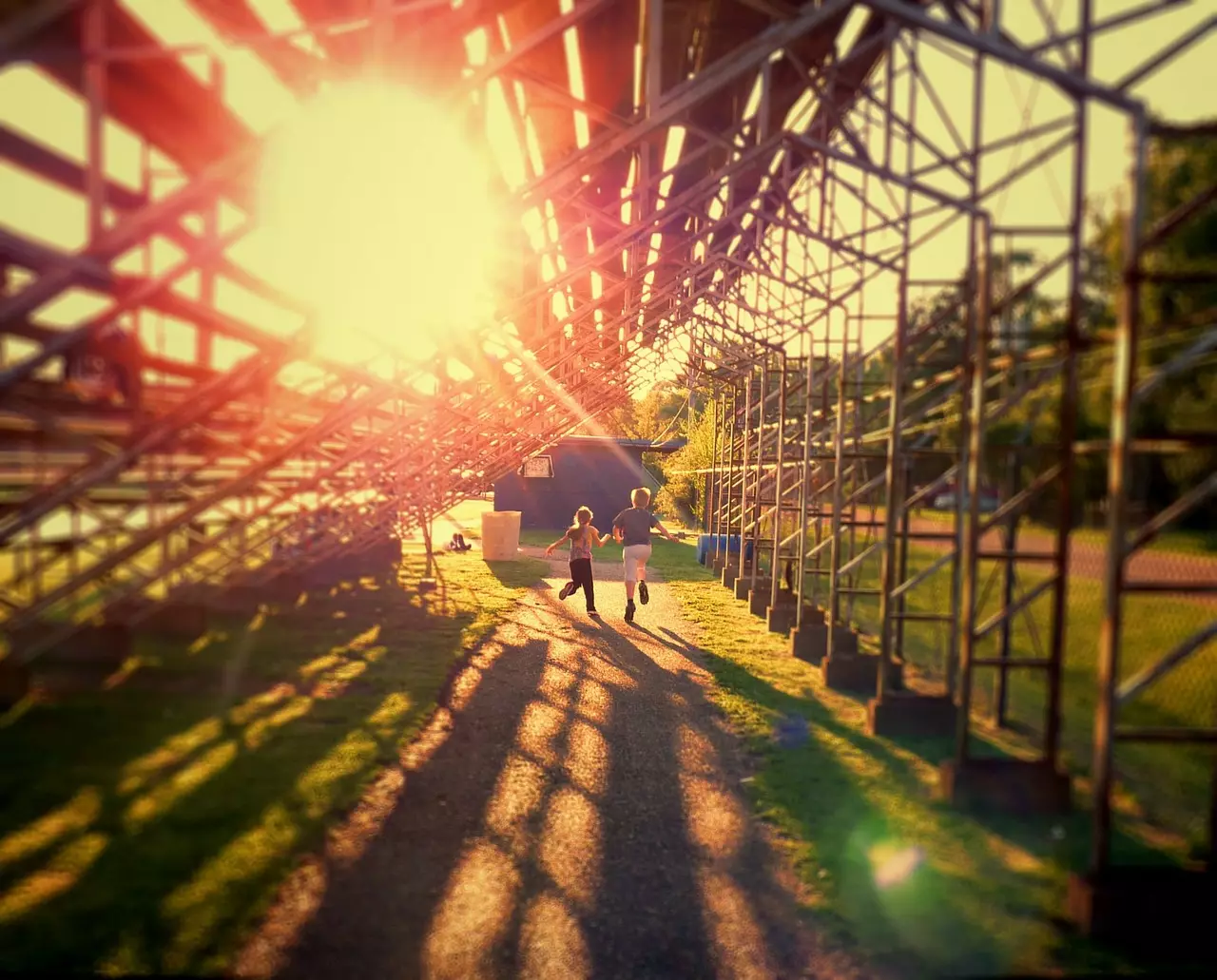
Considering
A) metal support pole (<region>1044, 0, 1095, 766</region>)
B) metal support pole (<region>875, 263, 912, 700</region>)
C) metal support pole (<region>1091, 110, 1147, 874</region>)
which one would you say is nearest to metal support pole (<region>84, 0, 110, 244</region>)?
metal support pole (<region>1091, 110, 1147, 874</region>)

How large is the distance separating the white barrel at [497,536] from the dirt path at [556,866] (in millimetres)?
12818

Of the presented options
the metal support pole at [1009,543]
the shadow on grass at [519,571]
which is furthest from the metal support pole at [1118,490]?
the shadow on grass at [519,571]

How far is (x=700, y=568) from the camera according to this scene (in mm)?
20625

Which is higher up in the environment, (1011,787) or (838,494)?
(838,494)

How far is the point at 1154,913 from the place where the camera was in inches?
159

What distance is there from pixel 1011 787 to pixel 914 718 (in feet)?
5.45

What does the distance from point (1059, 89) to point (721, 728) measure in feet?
18.8

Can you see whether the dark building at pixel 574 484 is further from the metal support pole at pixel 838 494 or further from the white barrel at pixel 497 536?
the metal support pole at pixel 838 494

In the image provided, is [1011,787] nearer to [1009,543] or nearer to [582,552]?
[1009,543]

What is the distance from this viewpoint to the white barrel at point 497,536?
20922 millimetres

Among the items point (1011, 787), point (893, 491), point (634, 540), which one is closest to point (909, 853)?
point (1011, 787)

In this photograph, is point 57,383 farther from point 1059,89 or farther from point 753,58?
point 1059,89

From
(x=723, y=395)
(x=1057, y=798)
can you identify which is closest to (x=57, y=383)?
(x=1057, y=798)

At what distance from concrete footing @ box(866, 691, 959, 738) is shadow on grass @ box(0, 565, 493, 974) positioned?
436 cm
